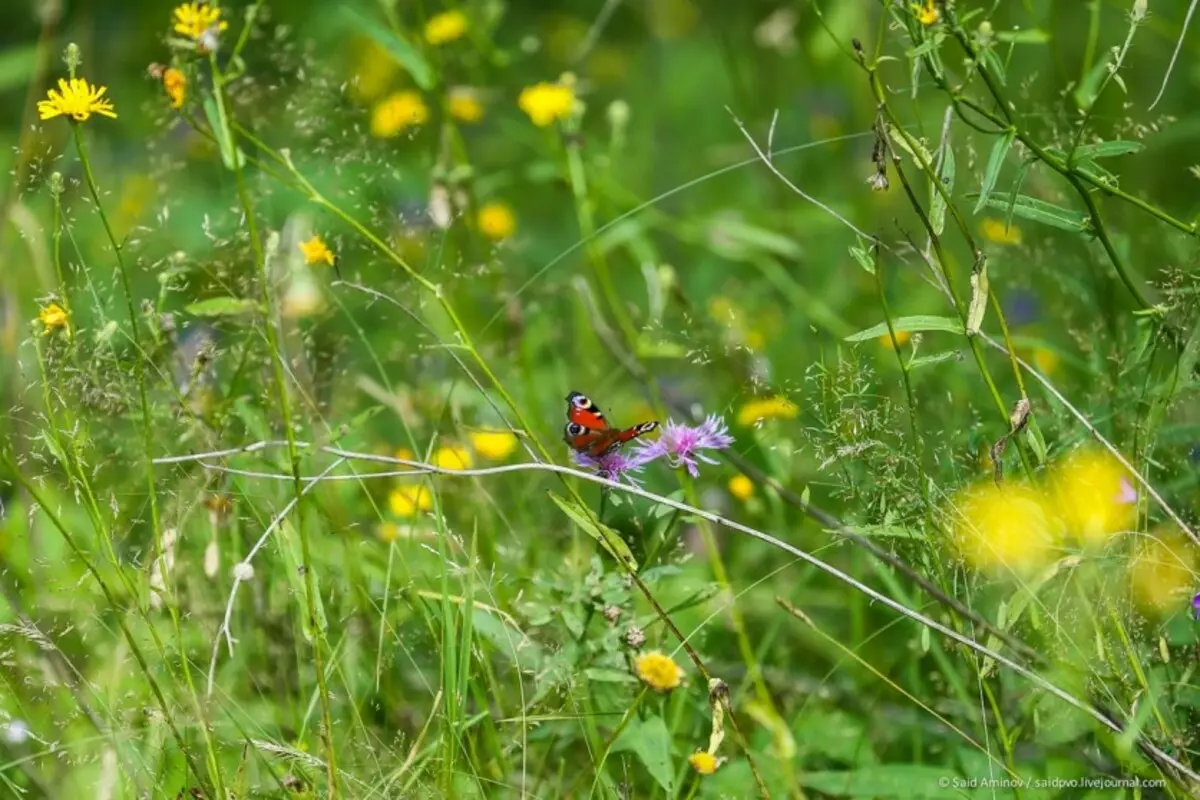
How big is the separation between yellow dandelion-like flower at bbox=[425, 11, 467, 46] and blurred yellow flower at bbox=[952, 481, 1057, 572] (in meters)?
1.36

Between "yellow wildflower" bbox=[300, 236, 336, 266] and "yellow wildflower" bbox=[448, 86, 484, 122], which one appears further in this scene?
"yellow wildflower" bbox=[448, 86, 484, 122]

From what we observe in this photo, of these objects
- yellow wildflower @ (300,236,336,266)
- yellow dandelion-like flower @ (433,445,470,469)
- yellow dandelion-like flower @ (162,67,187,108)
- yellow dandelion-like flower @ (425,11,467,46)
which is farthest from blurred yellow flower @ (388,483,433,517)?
yellow dandelion-like flower @ (425,11,467,46)

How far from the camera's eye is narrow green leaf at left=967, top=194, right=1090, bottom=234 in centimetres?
137

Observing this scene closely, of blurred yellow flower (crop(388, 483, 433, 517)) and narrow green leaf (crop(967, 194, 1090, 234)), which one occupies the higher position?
narrow green leaf (crop(967, 194, 1090, 234))

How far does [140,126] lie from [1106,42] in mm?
2555

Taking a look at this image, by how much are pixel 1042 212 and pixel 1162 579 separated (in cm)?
39

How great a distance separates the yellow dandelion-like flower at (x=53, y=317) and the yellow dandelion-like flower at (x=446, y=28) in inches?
41.8

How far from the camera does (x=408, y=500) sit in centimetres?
175

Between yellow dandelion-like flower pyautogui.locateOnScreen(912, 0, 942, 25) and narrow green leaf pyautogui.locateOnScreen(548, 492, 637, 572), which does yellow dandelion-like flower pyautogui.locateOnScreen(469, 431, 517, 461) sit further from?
yellow dandelion-like flower pyautogui.locateOnScreen(912, 0, 942, 25)

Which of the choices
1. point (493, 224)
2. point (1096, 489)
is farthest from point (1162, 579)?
point (493, 224)

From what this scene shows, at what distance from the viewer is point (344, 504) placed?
76.2 inches

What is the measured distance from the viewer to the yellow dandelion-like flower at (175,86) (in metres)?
1.43

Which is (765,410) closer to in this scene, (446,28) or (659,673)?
(659,673)

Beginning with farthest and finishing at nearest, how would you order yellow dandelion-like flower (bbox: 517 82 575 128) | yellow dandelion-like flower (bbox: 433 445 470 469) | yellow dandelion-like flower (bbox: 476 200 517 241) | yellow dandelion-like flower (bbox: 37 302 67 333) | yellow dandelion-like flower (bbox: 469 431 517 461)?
yellow dandelion-like flower (bbox: 476 200 517 241) < yellow dandelion-like flower (bbox: 517 82 575 128) < yellow dandelion-like flower (bbox: 469 431 517 461) < yellow dandelion-like flower (bbox: 433 445 470 469) < yellow dandelion-like flower (bbox: 37 302 67 333)
